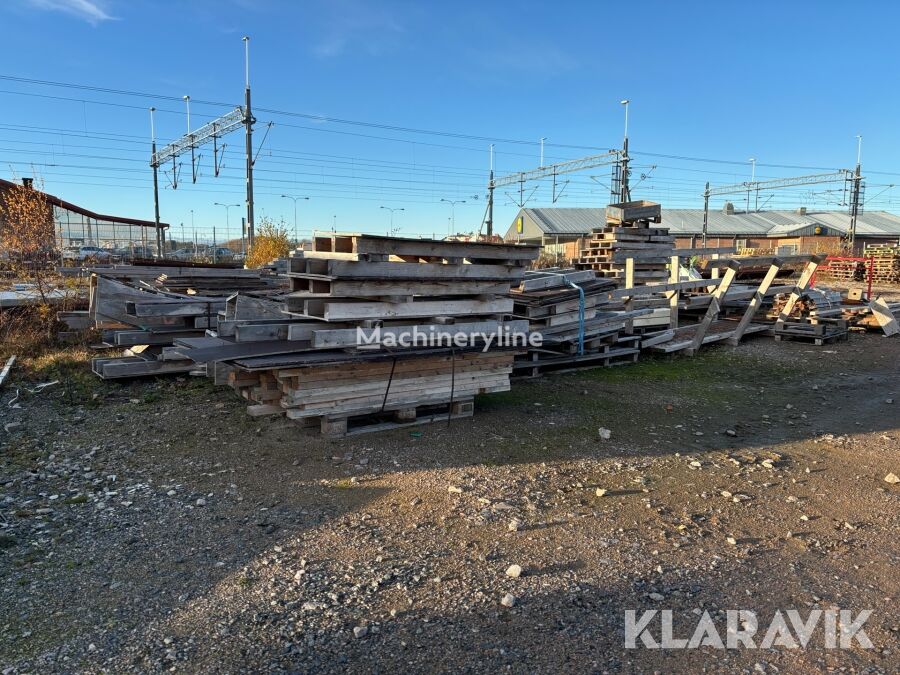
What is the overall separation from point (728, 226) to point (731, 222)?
5.73 ft

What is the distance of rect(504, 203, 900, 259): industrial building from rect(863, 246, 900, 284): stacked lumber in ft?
75.8

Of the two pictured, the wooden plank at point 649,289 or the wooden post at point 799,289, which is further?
the wooden post at point 799,289

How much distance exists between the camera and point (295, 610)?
2.89 metres

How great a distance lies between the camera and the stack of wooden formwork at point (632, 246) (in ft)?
38.2

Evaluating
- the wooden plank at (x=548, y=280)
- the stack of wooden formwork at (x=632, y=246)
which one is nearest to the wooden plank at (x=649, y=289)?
the wooden plank at (x=548, y=280)

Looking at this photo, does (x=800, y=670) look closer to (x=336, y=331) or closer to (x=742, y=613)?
(x=742, y=613)

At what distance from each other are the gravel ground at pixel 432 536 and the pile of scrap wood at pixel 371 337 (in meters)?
0.38

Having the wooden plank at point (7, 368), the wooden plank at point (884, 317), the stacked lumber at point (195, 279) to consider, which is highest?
the stacked lumber at point (195, 279)

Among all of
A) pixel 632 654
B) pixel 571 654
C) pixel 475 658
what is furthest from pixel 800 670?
pixel 475 658

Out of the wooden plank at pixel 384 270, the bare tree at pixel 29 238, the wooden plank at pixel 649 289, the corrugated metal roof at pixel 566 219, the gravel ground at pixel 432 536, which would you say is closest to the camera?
the gravel ground at pixel 432 536

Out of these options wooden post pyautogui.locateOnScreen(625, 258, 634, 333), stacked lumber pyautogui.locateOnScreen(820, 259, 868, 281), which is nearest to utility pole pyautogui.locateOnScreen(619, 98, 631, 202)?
stacked lumber pyautogui.locateOnScreen(820, 259, 868, 281)

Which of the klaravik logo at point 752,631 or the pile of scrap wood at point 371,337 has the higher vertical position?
the pile of scrap wood at point 371,337

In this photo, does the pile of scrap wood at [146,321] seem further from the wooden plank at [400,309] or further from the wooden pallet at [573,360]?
the wooden pallet at [573,360]
